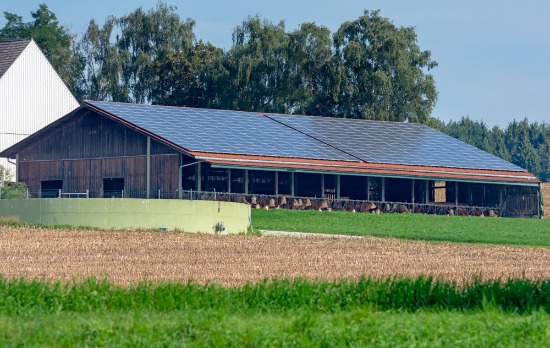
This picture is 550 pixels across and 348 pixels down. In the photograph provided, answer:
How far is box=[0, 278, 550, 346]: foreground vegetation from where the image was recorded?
40.8 feet

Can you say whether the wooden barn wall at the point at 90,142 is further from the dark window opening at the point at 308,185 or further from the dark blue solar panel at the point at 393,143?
the dark blue solar panel at the point at 393,143

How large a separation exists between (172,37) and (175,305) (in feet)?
219

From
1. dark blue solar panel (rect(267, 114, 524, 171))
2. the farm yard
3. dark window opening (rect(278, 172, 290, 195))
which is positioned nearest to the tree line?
dark blue solar panel (rect(267, 114, 524, 171))

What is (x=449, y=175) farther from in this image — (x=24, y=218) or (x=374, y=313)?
(x=374, y=313)

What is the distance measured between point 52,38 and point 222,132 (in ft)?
123

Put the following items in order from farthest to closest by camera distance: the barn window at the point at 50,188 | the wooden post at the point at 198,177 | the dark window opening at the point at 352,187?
the dark window opening at the point at 352,187, the barn window at the point at 50,188, the wooden post at the point at 198,177

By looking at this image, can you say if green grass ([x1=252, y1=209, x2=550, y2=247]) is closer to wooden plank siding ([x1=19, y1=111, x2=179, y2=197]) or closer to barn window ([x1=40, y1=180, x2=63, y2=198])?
wooden plank siding ([x1=19, y1=111, x2=179, y2=197])

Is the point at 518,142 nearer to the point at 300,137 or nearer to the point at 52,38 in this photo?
the point at 52,38

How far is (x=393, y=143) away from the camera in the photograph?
57.9 meters

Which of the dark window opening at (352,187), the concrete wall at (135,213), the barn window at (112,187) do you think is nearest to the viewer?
the concrete wall at (135,213)

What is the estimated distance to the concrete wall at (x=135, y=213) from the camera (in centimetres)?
3566

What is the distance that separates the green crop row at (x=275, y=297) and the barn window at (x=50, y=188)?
37.7 meters

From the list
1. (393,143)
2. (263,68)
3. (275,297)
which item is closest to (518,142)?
(263,68)

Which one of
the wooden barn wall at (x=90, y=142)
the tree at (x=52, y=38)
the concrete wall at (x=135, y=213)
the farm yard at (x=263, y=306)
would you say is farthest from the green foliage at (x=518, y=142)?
the farm yard at (x=263, y=306)
